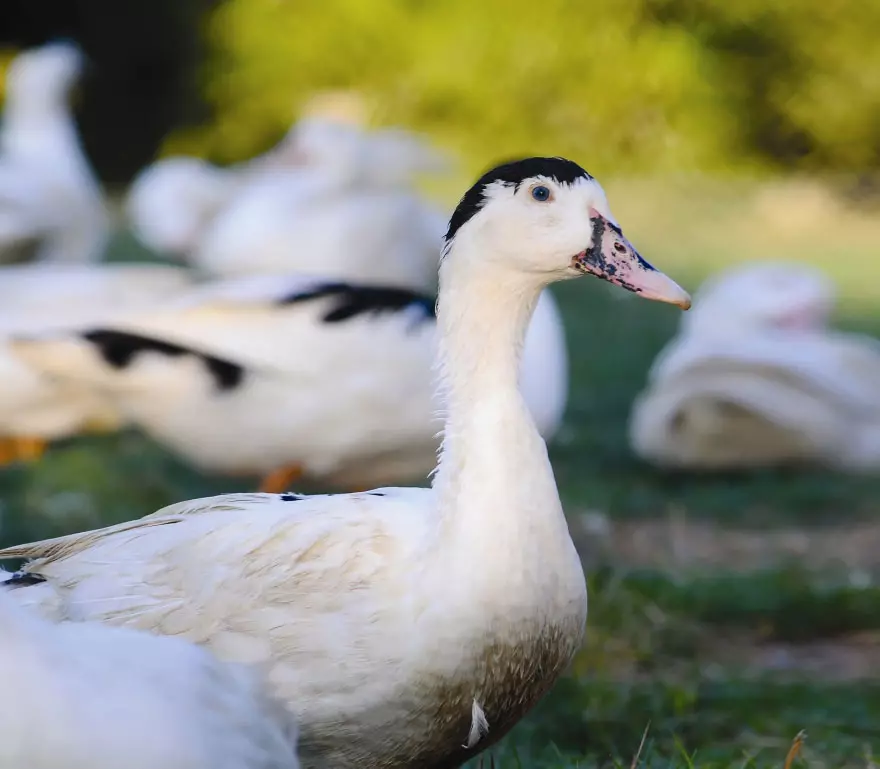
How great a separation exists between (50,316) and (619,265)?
107 inches

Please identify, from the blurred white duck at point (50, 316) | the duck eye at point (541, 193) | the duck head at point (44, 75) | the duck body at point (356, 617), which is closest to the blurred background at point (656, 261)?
the blurred white duck at point (50, 316)

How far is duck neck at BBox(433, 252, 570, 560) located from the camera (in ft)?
7.11

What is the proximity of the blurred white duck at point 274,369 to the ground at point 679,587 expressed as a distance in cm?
44

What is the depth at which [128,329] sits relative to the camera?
156 inches

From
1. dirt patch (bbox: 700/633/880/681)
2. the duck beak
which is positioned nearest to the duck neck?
the duck beak

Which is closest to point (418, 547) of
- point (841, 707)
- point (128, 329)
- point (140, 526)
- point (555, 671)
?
point (555, 671)

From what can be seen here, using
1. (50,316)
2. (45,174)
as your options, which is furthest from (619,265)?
(45,174)

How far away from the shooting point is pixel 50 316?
4.57m

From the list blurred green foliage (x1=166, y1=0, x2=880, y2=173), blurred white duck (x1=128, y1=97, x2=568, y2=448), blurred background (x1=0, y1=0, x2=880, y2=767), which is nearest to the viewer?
blurred background (x1=0, y1=0, x2=880, y2=767)

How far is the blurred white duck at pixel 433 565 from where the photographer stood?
2.09 metres

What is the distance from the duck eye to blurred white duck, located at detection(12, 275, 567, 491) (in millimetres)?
1602

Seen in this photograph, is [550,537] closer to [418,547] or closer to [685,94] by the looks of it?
[418,547]

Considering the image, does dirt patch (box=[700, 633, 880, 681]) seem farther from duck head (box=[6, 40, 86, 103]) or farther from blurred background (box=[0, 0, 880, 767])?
duck head (box=[6, 40, 86, 103])

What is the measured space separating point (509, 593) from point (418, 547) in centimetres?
16
